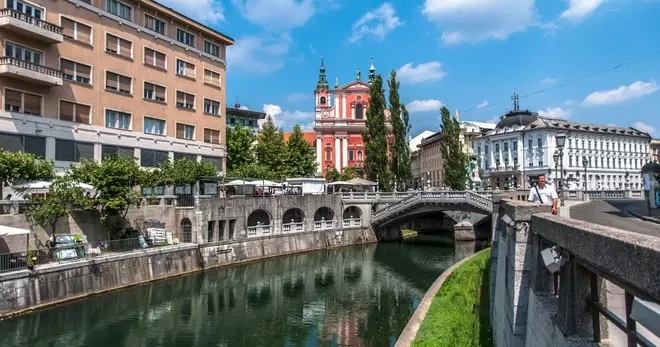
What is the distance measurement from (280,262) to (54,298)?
2097 cm

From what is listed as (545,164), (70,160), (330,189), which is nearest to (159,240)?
(70,160)

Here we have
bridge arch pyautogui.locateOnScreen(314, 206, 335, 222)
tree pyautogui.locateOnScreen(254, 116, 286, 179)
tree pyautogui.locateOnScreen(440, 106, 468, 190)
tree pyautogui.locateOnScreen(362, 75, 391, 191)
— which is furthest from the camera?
tree pyautogui.locateOnScreen(254, 116, 286, 179)

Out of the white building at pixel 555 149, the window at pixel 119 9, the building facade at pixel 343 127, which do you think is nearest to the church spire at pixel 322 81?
the building facade at pixel 343 127

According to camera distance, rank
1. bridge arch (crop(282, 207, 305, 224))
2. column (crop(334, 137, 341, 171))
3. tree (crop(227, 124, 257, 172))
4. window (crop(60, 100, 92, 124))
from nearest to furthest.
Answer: window (crop(60, 100, 92, 124)) → bridge arch (crop(282, 207, 305, 224)) → tree (crop(227, 124, 257, 172)) → column (crop(334, 137, 341, 171))

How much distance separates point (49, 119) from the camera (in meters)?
36.9

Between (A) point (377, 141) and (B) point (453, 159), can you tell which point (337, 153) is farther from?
(B) point (453, 159)

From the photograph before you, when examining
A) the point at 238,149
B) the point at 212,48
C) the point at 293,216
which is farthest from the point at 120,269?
the point at 238,149

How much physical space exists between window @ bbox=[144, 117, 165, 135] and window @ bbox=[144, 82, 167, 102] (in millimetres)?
2006

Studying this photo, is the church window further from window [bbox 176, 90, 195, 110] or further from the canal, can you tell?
the canal

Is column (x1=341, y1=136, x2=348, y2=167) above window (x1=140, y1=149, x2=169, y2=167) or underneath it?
above

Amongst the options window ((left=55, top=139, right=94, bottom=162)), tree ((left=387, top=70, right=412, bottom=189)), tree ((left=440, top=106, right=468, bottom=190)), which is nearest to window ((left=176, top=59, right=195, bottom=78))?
window ((left=55, top=139, right=94, bottom=162))

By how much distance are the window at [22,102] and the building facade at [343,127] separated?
66.1 m

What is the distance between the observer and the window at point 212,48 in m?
53.1

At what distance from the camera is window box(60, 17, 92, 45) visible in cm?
3838
